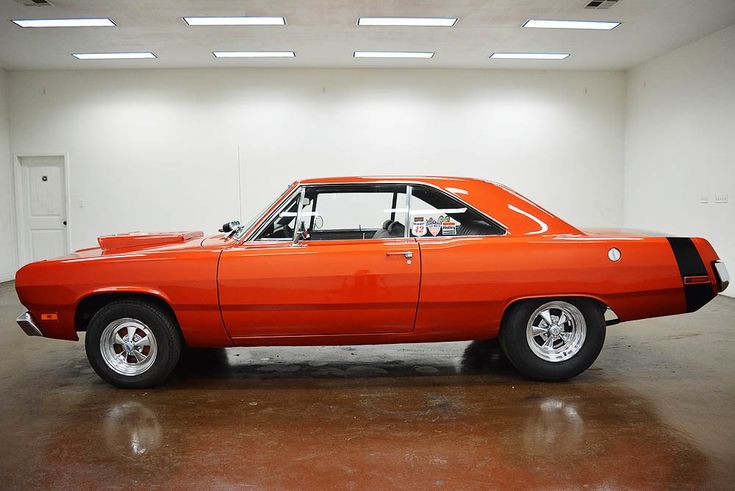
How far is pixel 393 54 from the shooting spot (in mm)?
9305

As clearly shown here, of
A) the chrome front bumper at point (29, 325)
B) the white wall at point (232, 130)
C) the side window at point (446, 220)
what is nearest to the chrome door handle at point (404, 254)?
the side window at point (446, 220)

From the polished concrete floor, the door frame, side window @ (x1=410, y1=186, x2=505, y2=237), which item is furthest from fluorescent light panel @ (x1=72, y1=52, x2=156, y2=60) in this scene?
side window @ (x1=410, y1=186, x2=505, y2=237)

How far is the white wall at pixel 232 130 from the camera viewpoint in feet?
33.4

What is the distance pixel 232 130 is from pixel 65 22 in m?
3.31

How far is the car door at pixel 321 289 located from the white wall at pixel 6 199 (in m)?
8.77

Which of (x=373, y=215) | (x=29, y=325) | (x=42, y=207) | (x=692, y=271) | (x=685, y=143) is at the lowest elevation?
(x=29, y=325)

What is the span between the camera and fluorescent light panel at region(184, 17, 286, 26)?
7488mm

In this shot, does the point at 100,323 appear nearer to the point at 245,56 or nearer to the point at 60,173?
the point at 245,56

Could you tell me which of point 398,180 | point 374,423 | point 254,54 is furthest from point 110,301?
point 254,54

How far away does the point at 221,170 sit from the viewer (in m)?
10.2

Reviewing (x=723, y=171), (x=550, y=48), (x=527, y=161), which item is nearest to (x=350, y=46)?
(x=550, y=48)

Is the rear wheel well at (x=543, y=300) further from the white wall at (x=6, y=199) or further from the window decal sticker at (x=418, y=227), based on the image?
the white wall at (x=6, y=199)

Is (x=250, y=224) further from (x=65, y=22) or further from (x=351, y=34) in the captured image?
(x=65, y=22)

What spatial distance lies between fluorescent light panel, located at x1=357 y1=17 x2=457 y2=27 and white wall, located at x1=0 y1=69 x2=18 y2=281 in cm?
731
